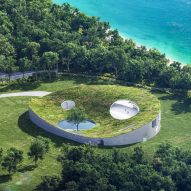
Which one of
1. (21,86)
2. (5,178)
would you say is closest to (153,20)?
(21,86)

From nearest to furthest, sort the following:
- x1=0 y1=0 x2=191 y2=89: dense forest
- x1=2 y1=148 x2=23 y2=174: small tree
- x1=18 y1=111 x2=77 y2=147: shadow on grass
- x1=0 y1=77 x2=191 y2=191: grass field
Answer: x1=2 y1=148 x2=23 y2=174: small tree < x1=0 y1=77 x2=191 y2=191: grass field < x1=18 y1=111 x2=77 y2=147: shadow on grass < x1=0 y1=0 x2=191 y2=89: dense forest

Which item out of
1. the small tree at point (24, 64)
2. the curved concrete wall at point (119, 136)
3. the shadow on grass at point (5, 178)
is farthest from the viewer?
the small tree at point (24, 64)

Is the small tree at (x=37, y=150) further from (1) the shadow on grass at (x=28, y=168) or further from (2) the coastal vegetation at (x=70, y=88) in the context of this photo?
(1) the shadow on grass at (x=28, y=168)

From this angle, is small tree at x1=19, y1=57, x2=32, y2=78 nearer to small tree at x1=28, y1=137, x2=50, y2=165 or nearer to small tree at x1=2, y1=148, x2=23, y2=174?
small tree at x1=28, y1=137, x2=50, y2=165

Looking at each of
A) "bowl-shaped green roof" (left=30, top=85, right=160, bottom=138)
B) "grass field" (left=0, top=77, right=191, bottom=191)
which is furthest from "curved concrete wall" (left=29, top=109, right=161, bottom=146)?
"grass field" (left=0, top=77, right=191, bottom=191)

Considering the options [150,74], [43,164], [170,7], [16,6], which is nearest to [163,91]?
[150,74]

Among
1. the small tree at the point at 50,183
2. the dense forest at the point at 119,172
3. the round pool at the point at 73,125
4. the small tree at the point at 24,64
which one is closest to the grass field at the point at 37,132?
the round pool at the point at 73,125

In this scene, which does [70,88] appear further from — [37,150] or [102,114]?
[37,150]
